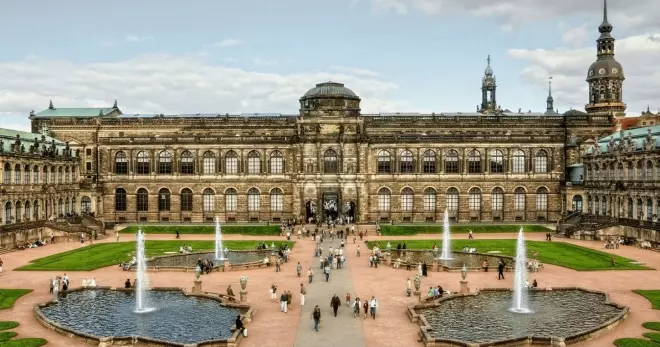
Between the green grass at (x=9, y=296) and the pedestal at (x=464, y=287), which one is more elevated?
the pedestal at (x=464, y=287)

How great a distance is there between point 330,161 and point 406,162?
1241cm

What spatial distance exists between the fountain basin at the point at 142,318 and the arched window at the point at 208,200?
5093 cm

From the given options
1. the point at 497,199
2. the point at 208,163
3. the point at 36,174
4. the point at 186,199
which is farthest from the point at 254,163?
the point at 497,199

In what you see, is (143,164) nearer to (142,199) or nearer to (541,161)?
(142,199)

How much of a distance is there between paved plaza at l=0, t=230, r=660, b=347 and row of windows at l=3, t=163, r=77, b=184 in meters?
12.5

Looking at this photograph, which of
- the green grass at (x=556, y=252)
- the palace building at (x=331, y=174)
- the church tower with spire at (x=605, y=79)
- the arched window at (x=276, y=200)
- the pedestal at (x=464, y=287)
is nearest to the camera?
the pedestal at (x=464, y=287)

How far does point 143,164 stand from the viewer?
95250mm

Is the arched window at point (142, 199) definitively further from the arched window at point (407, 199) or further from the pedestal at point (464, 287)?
the pedestal at point (464, 287)

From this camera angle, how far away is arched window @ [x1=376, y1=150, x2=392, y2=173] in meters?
94.1

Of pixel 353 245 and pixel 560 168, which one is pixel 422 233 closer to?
pixel 353 245

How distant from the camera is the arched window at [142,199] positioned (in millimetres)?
95000

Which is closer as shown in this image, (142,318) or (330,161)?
(142,318)

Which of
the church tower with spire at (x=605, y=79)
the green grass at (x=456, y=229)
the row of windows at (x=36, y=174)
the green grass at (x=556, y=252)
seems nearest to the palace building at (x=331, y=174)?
the row of windows at (x=36, y=174)

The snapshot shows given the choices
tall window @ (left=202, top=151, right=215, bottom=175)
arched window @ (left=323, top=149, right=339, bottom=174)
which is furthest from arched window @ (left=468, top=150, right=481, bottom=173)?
tall window @ (left=202, top=151, right=215, bottom=175)
